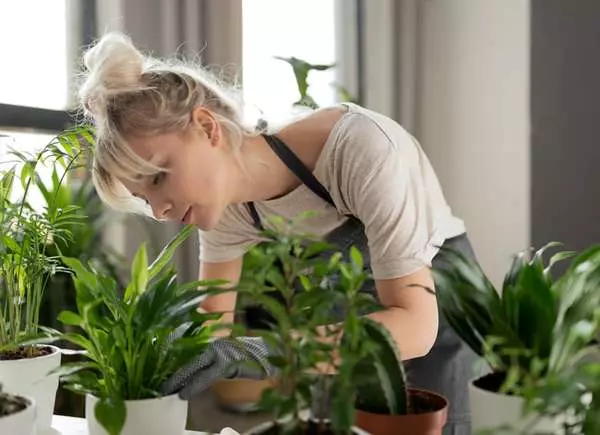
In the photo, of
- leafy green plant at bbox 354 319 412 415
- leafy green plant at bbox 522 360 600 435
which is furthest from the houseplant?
leafy green plant at bbox 522 360 600 435

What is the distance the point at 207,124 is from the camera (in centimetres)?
116

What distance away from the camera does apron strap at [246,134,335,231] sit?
4.08ft

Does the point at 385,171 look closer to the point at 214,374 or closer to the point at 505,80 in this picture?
the point at 214,374

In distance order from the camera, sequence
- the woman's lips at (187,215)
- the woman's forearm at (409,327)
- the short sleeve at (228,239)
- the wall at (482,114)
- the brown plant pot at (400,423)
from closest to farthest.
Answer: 1. the brown plant pot at (400,423)
2. the woman's forearm at (409,327)
3. the woman's lips at (187,215)
4. the short sleeve at (228,239)
5. the wall at (482,114)

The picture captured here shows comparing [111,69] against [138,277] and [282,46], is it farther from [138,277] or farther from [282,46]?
[282,46]

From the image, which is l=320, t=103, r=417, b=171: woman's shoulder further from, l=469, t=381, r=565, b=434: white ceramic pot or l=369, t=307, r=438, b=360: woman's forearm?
l=469, t=381, r=565, b=434: white ceramic pot

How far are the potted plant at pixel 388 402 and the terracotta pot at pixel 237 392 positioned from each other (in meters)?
0.42

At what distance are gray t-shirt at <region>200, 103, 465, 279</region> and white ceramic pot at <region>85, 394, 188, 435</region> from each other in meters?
0.38

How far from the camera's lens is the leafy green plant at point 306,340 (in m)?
0.58

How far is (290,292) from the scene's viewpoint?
62 centimetres

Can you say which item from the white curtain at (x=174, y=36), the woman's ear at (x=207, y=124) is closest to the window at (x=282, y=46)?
the white curtain at (x=174, y=36)

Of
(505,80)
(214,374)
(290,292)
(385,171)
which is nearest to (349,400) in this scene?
(290,292)

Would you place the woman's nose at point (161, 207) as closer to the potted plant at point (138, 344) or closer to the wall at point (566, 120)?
the potted plant at point (138, 344)

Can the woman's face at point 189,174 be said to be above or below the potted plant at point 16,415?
above
